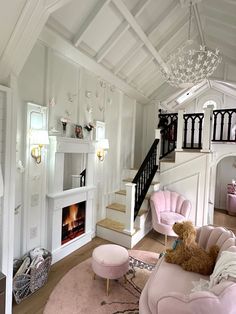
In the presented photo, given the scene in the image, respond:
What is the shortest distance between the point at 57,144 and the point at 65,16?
1.74 metres

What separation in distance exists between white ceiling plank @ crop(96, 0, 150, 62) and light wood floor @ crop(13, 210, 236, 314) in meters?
3.39

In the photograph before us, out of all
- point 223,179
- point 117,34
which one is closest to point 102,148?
point 117,34

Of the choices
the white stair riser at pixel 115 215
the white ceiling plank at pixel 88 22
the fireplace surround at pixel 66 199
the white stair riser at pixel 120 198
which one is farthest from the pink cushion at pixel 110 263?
the white ceiling plank at pixel 88 22

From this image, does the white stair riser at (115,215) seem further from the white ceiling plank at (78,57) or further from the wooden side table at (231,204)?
the wooden side table at (231,204)

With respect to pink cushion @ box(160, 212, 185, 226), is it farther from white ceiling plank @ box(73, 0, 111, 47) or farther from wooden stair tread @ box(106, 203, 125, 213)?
white ceiling plank @ box(73, 0, 111, 47)

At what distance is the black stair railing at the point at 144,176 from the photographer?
4027 millimetres

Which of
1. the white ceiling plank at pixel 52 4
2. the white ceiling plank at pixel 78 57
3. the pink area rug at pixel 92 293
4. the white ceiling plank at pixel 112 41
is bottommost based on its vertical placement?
the pink area rug at pixel 92 293

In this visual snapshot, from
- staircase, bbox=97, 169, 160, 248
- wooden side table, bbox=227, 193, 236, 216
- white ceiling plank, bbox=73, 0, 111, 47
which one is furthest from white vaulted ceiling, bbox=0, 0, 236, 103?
wooden side table, bbox=227, 193, 236, 216

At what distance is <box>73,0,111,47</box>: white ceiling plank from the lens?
271 cm

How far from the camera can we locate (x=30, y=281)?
2371mm

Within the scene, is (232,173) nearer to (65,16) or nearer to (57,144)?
(57,144)

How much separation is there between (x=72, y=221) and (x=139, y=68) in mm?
3607

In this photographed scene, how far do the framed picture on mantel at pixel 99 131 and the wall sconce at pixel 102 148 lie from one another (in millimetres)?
111

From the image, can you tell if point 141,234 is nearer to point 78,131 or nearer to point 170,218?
point 170,218
